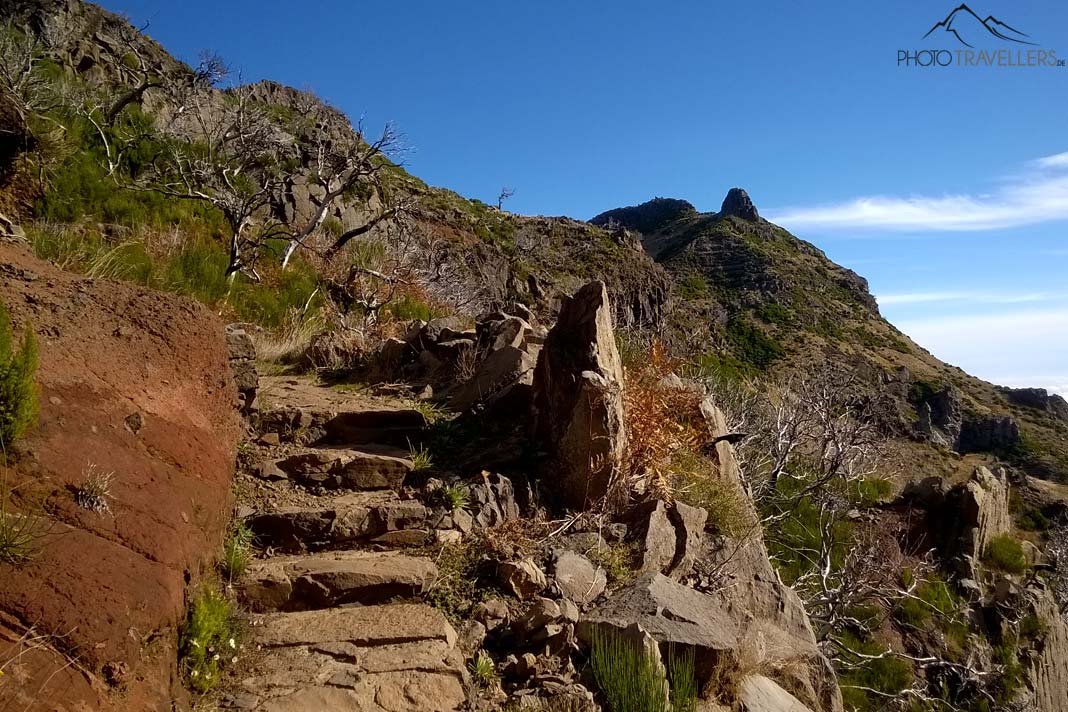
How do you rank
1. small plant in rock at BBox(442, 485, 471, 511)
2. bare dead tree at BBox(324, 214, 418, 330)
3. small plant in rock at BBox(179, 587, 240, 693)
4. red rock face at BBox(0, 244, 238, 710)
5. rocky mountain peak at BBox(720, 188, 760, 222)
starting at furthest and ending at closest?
rocky mountain peak at BBox(720, 188, 760, 222)
bare dead tree at BBox(324, 214, 418, 330)
small plant in rock at BBox(442, 485, 471, 511)
small plant in rock at BBox(179, 587, 240, 693)
red rock face at BBox(0, 244, 238, 710)

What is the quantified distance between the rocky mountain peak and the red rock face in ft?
262

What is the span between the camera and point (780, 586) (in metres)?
5.02

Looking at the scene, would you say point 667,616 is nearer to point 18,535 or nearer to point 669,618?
point 669,618

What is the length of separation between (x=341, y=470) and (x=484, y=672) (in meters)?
1.83

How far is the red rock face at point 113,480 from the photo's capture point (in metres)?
2.10

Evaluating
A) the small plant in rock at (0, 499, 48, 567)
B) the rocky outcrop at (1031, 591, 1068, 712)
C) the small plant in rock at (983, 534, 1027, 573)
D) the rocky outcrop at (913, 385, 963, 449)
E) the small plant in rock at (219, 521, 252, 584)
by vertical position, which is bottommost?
the rocky outcrop at (1031, 591, 1068, 712)

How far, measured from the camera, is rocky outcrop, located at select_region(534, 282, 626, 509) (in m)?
4.40

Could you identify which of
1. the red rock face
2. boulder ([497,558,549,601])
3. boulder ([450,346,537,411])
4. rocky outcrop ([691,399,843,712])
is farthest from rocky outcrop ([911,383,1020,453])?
the red rock face

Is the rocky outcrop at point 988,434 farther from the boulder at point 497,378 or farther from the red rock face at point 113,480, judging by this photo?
the red rock face at point 113,480

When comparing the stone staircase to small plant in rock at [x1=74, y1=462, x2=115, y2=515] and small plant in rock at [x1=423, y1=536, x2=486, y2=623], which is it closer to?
small plant in rock at [x1=423, y1=536, x2=486, y2=623]

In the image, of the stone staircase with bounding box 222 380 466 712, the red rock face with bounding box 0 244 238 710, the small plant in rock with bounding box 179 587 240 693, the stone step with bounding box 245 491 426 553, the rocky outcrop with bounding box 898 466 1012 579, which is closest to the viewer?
the red rock face with bounding box 0 244 238 710

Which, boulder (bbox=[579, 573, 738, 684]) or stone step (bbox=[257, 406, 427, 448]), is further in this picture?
stone step (bbox=[257, 406, 427, 448])

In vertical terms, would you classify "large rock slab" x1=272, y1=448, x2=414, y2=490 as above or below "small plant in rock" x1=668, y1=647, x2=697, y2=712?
above

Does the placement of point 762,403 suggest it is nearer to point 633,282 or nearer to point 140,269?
point 140,269
